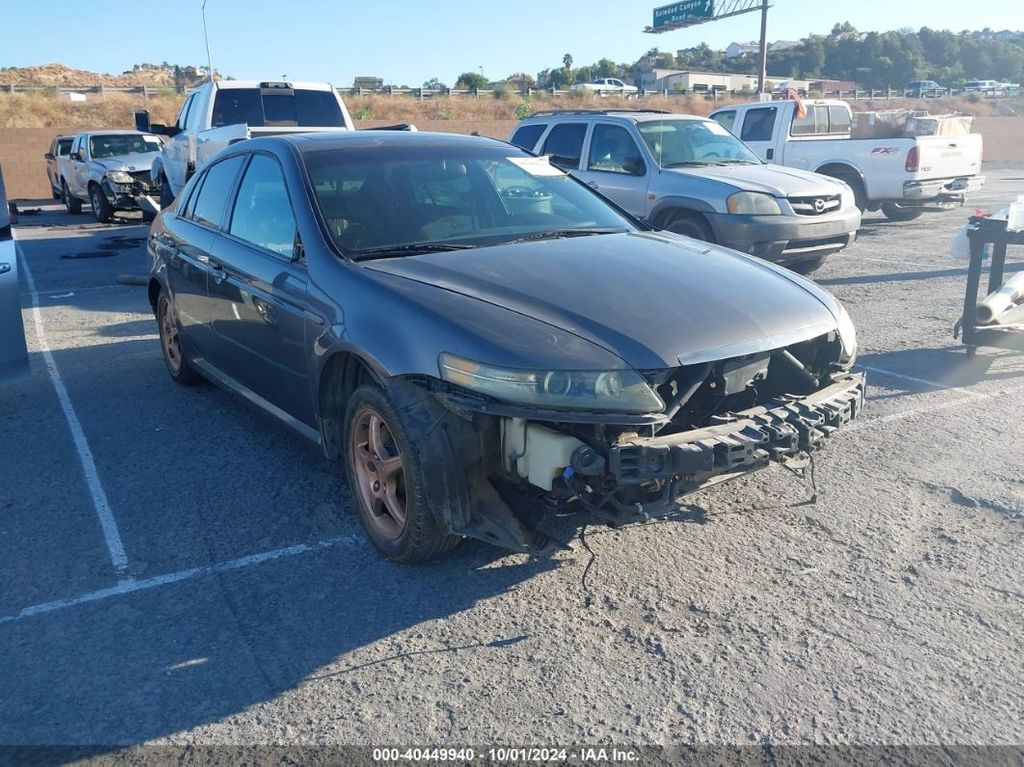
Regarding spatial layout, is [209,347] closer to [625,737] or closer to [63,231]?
[625,737]

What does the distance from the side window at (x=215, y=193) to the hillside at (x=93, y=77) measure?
5854 cm

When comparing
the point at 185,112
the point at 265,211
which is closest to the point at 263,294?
the point at 265,211

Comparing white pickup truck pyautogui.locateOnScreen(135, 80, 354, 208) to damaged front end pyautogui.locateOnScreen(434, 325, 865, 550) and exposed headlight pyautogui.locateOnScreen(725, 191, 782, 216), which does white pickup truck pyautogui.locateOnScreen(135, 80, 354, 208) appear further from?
damaged front end pyautogui.locateOnScreen(434, 325, 865, 550)

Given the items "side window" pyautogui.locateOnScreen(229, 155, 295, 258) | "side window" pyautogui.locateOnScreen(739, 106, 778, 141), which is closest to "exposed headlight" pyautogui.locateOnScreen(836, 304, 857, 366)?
"side window" pyautogui.locateOnScreen(229, 155, 295, 258)

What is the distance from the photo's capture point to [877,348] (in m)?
7.10

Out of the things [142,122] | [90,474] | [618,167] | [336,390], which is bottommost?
[90,474]

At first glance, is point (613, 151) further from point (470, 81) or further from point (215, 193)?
point (470, 81)

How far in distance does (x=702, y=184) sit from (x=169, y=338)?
18.3 feet

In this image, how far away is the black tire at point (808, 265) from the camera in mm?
10255

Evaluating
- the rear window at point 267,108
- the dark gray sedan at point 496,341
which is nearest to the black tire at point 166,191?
the rear window at point 267,108

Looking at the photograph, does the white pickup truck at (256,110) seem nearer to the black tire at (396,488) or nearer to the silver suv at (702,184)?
the silver suv at (702,184)

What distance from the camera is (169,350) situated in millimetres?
6578

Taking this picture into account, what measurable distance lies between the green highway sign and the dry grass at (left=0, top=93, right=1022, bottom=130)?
3966 millimetres

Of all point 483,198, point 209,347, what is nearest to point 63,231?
point 209,347
